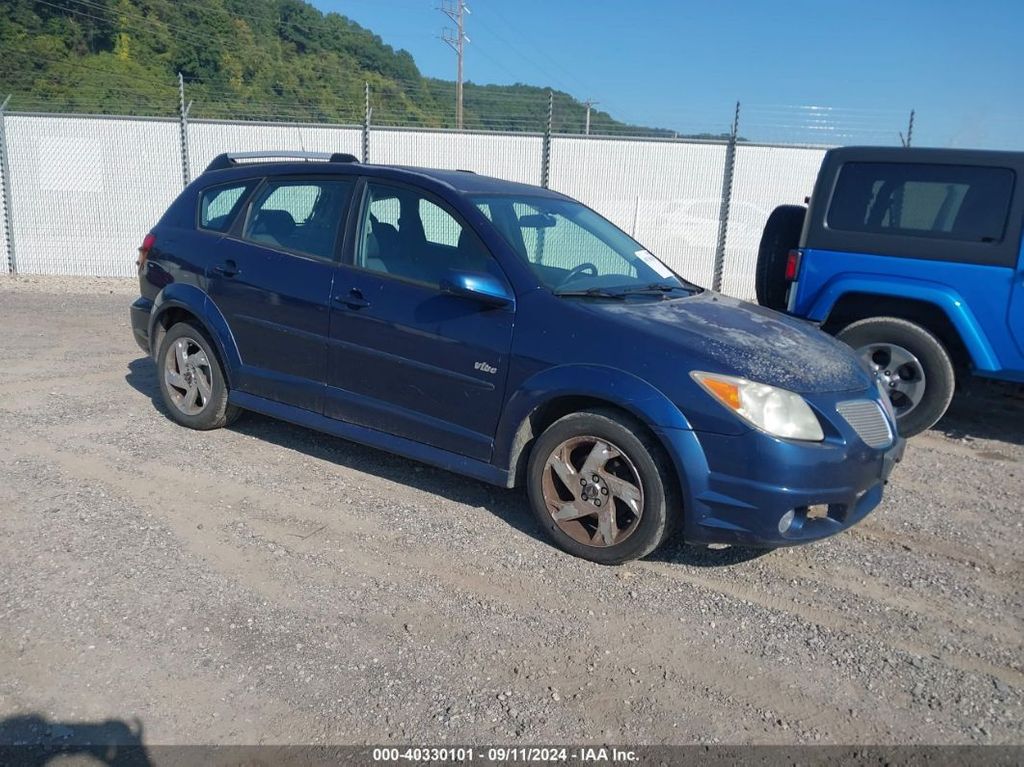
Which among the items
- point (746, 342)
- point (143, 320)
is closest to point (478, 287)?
point (746, 342)

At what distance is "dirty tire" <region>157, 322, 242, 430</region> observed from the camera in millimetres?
5574

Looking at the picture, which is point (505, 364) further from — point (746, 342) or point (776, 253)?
point (776, 253)

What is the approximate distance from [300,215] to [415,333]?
1313mm

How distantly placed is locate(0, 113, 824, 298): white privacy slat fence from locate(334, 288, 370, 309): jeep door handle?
27.8ft

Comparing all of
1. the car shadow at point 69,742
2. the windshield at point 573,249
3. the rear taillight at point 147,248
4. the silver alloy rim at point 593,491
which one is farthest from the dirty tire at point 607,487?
the rear taillight at point 147,248

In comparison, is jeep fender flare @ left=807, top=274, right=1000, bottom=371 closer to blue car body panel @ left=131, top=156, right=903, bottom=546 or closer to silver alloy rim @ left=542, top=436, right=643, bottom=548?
blue car body panel @ left=131, top=156, right=903, bottom=546

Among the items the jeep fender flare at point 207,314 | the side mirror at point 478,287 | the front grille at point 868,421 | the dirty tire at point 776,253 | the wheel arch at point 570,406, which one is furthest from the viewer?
the dirty tire at point 776,253

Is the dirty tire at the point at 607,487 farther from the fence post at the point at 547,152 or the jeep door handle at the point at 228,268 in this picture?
the fence post at the point at 547,152

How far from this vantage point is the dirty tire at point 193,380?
18.3 feet

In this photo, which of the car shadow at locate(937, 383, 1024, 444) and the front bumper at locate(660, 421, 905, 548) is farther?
the car shadow at locate(937, 383, 1024, 444)

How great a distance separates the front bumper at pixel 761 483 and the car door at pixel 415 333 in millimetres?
1046

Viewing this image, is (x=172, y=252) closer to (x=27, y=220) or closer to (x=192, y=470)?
(x=192, y=470)

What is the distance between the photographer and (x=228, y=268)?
5.35 metres

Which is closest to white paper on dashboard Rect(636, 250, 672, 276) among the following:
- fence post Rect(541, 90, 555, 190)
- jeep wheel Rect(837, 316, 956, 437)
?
jeep wheel Rect(837, 316, 956, 437)
